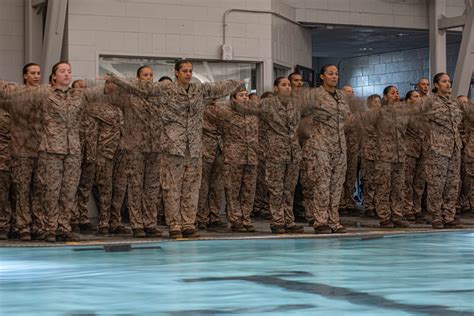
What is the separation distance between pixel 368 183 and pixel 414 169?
108cm

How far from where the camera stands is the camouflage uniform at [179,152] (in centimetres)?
1017

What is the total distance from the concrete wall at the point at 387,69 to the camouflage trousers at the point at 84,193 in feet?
41.4

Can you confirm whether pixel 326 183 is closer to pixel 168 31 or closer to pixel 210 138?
pixel 210 138

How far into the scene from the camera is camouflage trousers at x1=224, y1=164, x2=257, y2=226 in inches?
453

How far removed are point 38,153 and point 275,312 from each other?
564 cm

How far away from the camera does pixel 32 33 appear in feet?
49.0

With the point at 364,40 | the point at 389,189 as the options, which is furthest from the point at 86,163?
the point at 364,40

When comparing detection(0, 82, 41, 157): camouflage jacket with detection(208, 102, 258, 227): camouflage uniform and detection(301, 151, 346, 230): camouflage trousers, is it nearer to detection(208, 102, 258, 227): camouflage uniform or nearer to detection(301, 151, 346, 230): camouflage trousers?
detection(208, 102, 258, 227): camouflage uniform

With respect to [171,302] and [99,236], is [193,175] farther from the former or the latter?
[171,302]

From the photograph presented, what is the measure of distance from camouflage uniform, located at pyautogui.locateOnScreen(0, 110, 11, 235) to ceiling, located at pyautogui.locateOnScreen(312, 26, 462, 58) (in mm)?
8721

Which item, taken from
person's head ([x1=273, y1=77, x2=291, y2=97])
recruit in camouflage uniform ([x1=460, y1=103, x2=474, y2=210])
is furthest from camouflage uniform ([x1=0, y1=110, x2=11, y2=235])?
recruit in camouflage uniform ([x1=460, y1=103, x2=474, y2=210])

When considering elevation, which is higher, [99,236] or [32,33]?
[32,33]

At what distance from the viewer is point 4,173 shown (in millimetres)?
10484

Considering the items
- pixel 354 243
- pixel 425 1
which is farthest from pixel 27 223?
pixel 425 1
